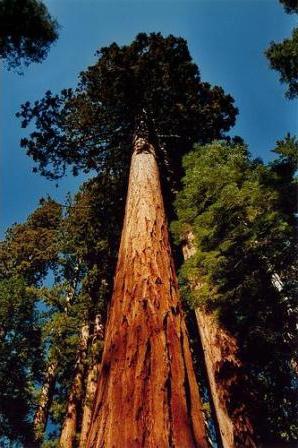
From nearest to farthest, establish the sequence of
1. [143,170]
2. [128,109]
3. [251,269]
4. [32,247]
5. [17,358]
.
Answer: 1. [251,269]
2. [143,170]
3. [128,109]
4. [17,358]
5. [32,247]

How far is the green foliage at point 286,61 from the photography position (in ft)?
35.2

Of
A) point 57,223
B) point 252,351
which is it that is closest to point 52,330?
point 252,351

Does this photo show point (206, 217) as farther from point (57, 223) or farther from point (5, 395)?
point (57, 223)

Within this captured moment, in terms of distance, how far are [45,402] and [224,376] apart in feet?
29.1

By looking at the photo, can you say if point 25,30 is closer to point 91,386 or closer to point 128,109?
point 128,109

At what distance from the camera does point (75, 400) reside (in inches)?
446

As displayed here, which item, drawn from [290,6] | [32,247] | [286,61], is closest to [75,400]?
[32,247]

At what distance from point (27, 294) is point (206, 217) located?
9.40m

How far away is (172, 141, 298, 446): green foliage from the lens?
5.67m

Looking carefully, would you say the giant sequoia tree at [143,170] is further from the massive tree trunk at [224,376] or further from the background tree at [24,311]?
the background tree at [24,311]

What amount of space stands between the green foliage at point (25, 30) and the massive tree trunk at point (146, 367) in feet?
28.0

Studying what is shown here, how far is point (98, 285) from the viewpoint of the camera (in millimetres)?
12688

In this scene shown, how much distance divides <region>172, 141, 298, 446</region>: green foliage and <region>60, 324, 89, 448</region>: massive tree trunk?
19.6 feet

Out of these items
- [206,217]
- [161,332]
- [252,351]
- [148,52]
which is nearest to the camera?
[161,332]
